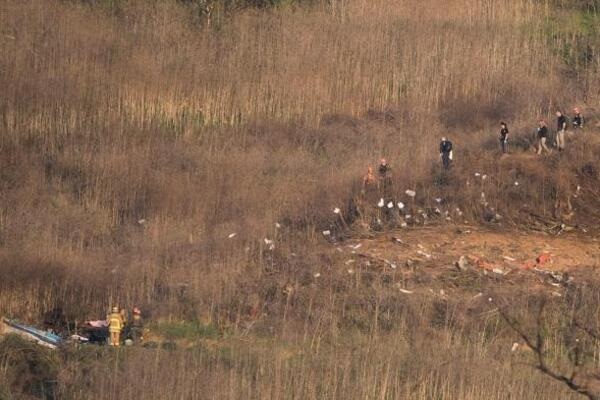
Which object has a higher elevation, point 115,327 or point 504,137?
point 504,137

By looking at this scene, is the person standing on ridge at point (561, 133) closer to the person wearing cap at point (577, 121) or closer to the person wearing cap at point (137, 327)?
the person wearing cap at point (577, 121)

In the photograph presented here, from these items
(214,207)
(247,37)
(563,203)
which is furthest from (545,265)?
(247,37)

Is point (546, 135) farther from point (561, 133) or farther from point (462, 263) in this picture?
point (462, 263)

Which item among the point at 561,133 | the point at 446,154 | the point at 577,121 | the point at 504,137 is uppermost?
the point at 577,121

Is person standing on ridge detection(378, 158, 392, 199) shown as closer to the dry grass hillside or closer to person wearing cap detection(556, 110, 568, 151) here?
the dry grass hillside

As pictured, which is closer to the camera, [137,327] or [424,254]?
[137,327]

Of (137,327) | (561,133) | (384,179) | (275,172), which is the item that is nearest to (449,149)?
(384,179)

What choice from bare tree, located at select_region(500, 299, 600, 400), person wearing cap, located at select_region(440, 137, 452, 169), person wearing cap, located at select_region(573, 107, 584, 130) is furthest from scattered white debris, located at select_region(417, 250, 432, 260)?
bare tree, located at select_region(500, 299, 600, 400)

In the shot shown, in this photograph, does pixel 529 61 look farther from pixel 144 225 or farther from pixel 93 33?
pixel 144 225
